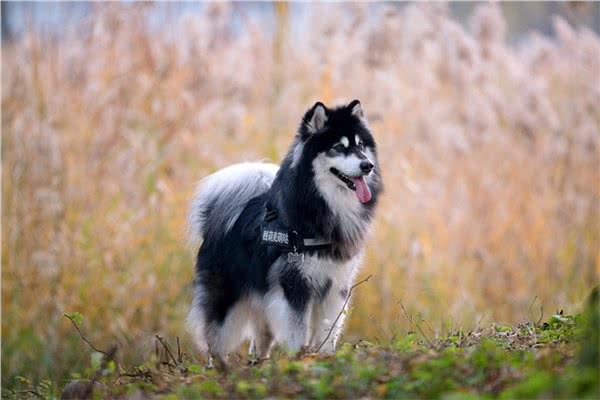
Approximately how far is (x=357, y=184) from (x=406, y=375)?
1.70 meters

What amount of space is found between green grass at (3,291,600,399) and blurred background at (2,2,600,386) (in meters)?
3.36

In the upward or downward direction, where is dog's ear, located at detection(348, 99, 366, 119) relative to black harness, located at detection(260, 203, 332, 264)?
upward

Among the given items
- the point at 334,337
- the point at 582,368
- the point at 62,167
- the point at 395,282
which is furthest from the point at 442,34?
the point at 582,368

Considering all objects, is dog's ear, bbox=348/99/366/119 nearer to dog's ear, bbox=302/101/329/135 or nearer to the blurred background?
dog's ear, bbox=302/101/329/135

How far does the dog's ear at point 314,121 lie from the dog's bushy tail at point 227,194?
0.65 m

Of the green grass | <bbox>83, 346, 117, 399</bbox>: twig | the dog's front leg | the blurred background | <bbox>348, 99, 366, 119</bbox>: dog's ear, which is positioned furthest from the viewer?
the blurred background

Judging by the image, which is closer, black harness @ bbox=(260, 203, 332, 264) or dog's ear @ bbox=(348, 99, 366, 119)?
black harness @ bbox=(260, 203, 332, 264)

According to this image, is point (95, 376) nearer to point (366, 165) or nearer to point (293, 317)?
point (293, 317)

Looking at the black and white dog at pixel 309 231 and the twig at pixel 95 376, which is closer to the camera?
the twig at pixel 95 376

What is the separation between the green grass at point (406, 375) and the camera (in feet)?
9.55

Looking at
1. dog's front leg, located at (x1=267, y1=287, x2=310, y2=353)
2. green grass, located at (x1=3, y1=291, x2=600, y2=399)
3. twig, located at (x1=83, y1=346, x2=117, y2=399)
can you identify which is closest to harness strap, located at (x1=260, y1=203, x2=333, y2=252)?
dog's front leg, located at (x1=267, y1=287, x2=310, y2=353)

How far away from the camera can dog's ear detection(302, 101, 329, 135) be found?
4988mm

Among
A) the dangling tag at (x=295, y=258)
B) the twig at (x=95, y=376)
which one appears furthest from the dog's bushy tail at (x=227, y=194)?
the twig at (x=95, y=376)

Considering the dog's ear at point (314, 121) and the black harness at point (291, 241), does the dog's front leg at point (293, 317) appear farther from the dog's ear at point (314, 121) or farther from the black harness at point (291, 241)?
the dog's ear at point (314, 121)
